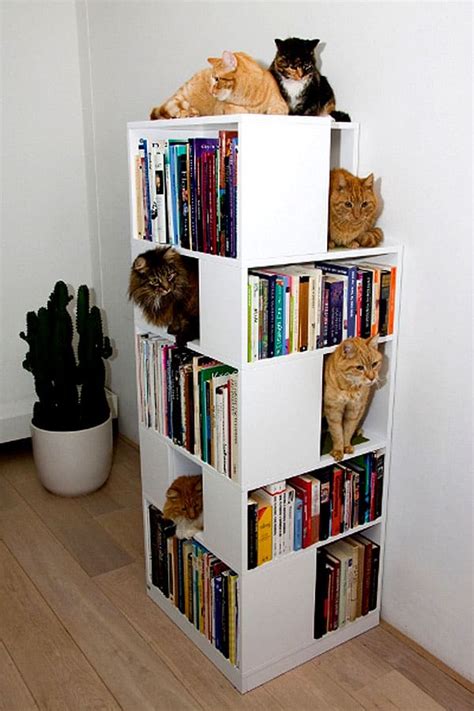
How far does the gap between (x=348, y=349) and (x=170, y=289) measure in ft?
1.54

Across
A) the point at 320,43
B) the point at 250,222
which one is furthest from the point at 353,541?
the point at 320,43

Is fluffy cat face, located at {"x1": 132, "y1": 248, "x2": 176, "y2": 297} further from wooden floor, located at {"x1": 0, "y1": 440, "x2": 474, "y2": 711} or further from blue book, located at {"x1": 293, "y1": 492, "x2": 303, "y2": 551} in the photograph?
wooden floor, located at {"x1": 0, "y1": 440, "x2": 474, "y2": 711}

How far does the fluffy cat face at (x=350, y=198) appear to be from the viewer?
1.73 metres

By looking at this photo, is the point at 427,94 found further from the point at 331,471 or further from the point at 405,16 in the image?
the point at 331,471

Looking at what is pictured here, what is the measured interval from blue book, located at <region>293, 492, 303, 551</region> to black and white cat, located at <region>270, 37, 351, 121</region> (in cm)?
98

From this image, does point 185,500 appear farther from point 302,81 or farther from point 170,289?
point 302,81

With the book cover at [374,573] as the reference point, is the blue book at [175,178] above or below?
above

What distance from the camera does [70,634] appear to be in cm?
204

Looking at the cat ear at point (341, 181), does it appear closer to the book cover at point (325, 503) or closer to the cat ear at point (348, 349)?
the cat ear at point (348, 349)

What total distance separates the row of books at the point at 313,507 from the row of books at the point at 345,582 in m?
0.08

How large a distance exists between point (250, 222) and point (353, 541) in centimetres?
100

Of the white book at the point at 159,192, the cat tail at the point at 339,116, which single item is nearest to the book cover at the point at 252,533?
the white book at the point at 159,192

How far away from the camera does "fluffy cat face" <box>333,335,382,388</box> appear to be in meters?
1.72

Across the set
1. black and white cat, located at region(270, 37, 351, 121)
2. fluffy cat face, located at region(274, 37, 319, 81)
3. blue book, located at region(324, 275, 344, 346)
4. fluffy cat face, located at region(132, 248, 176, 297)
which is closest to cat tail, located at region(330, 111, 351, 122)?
black and white cat, located at region(270, 37, 351, 121)
